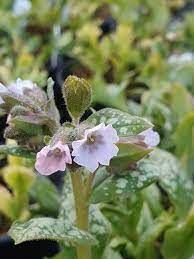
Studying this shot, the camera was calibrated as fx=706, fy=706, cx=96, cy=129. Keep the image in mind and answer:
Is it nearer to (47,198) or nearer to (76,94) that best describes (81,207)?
(76,94)

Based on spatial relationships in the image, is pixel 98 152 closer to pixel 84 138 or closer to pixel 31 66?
pixel 84 138

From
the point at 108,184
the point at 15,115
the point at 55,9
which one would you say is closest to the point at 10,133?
the point at 15,115

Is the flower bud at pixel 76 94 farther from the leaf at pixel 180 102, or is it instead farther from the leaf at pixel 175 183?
the leaf at pixel 180 102

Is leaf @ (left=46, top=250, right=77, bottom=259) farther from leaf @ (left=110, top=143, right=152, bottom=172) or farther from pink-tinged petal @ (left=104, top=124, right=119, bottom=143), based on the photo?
pink-tinged petal @ (left=104, top=124, right=119, bottom=143)

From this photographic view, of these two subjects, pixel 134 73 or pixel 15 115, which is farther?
pixel 134 73

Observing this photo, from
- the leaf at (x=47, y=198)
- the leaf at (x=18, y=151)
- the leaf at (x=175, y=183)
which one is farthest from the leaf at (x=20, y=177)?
the leaf at (x=18, y=151)

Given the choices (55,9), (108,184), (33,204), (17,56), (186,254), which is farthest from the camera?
(55,9)
